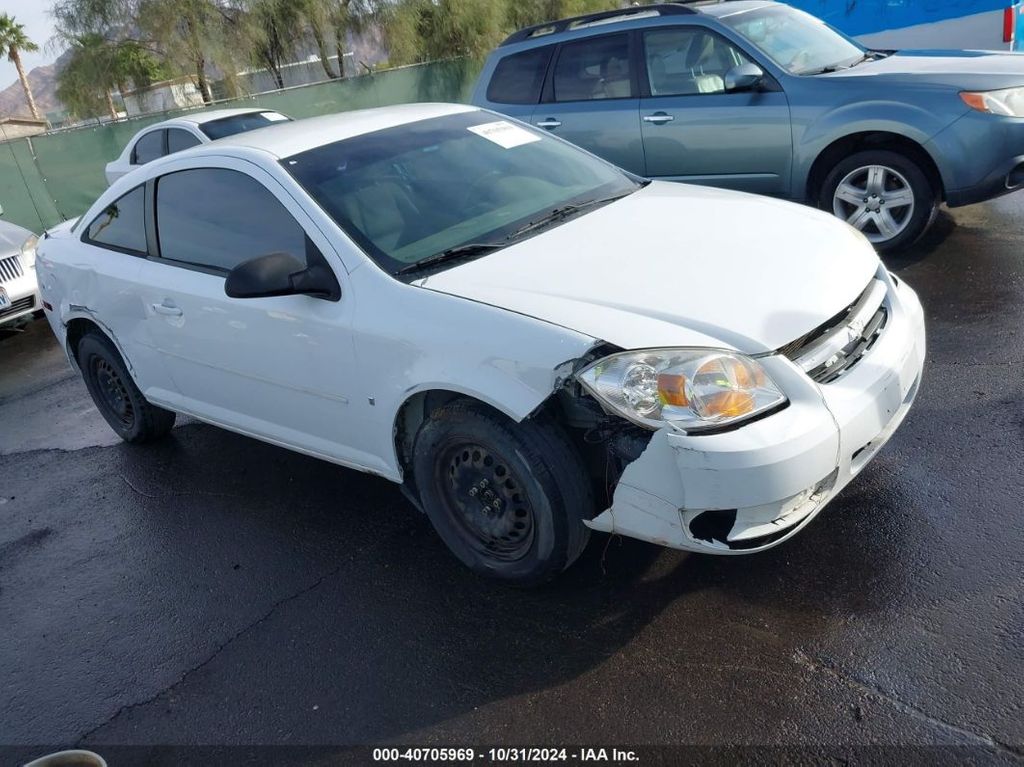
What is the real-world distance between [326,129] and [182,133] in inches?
314

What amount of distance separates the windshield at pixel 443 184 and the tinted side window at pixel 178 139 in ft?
25.6

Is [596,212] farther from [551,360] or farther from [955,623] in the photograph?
[955,623]

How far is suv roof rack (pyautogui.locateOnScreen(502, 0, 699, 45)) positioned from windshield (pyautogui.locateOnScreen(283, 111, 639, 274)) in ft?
10.2

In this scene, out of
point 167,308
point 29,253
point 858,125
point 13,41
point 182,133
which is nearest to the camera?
point 167,308

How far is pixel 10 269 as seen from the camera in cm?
841

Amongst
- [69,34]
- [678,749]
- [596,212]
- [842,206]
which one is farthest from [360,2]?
[678,749]

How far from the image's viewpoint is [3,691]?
3.40 m

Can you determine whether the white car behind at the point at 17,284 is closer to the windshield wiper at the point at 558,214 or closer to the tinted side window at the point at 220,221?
the tinted side window at the point at 220,221

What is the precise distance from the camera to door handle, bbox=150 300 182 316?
4215 millimetres

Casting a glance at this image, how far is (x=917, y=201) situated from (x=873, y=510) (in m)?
3.36

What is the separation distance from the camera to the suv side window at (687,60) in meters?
6.76

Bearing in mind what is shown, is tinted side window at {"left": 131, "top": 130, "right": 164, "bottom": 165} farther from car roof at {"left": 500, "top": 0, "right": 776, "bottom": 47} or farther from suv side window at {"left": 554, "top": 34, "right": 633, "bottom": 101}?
suv side window at {"left": 554, "top": 34, "right": 633, "bottom": 101}

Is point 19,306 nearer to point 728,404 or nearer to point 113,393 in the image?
point 113,393

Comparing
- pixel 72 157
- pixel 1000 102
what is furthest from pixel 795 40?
pixel 72 157
